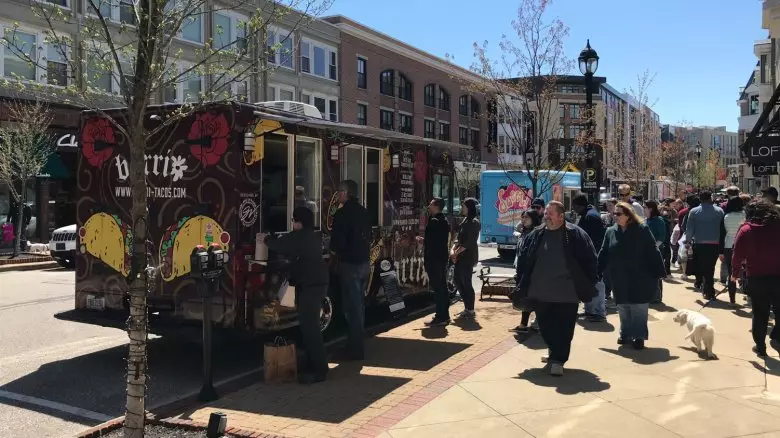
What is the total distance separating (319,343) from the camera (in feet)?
20.0

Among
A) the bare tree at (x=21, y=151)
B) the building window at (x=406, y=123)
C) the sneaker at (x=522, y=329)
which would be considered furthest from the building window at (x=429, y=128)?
the sneaker at (x=522, y=329)

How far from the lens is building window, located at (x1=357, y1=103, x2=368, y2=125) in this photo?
40.0 m

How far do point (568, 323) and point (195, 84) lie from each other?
2515 cm

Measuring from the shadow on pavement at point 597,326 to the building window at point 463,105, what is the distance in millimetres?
45361

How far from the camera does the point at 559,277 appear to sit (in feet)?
20.0

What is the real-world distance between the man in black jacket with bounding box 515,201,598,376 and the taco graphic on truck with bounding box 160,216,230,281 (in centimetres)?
308

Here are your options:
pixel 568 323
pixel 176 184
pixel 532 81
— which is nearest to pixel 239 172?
pixel 176 184

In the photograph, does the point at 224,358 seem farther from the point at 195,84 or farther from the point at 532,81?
the point at 195,84

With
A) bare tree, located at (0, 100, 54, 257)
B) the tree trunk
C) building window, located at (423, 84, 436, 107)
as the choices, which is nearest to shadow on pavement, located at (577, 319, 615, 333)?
the tree trunk

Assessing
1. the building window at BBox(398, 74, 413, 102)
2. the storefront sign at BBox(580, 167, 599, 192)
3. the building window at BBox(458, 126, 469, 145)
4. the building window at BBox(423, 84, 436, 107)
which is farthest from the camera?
the building window at BBox(458, 126, 469, 145)

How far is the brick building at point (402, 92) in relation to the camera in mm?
38562

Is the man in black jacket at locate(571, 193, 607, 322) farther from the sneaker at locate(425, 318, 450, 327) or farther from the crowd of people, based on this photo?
the sneaker at locate(425, 318, 450, 327)

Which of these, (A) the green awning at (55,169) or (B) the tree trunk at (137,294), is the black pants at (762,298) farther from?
(A) the green awning at (55,169)

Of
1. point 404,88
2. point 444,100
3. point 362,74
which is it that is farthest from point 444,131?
point 362,74
